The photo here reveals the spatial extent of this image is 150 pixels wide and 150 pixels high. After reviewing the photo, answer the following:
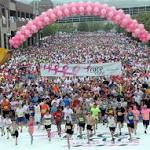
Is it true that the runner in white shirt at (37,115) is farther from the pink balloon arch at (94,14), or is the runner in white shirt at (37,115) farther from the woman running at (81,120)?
the pink balloon arch at (94,14)

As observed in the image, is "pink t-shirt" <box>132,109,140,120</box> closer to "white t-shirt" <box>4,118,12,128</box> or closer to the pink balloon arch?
"white t-shirt" <box>4,118,12,128</box>

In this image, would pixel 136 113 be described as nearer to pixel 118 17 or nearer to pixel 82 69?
pixel 118 17

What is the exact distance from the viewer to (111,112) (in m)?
20.2

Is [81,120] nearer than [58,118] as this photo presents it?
Yes

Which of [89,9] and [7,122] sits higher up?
[89,9]

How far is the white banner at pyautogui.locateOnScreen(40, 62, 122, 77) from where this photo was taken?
86.3ft

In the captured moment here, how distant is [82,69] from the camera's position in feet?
87.2

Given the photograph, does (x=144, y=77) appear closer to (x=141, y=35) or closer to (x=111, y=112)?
(x=141, y=35)

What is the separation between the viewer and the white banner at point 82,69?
86.3ft

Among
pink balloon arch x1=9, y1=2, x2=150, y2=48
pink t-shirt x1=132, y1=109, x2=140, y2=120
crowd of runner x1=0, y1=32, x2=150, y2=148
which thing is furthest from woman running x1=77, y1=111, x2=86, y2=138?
pink balloon arch x1=9, y1=2, x2=150, y2=48

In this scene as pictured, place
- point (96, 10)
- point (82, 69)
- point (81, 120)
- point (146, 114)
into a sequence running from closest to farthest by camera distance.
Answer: point (81, 120) → point (146, 114) → point (96, 10) → point (82, 69)

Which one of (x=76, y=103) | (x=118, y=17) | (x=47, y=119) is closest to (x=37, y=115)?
(x=76, y=103)

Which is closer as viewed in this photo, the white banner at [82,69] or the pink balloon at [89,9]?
the pink balloon at [89,9]

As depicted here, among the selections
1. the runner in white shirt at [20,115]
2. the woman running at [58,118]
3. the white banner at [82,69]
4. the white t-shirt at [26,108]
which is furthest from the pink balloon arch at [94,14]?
the woman running at [58,118]
